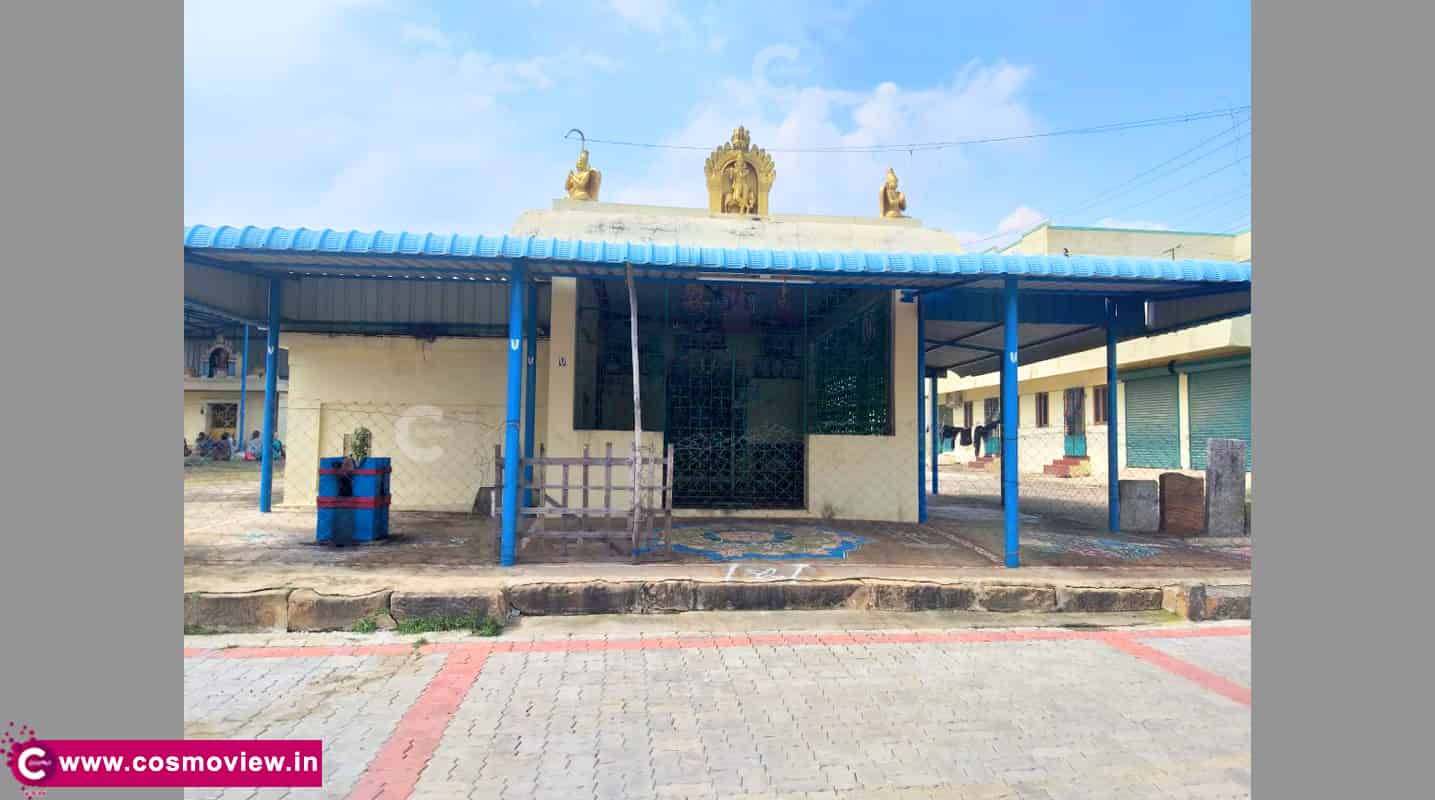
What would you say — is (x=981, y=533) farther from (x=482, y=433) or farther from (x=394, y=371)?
(x=394, y=371)

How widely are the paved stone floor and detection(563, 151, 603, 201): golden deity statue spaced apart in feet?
29.7

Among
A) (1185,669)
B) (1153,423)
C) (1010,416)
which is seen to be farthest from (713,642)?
(1153,423)

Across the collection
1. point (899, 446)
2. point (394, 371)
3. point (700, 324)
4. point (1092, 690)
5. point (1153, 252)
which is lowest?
point (1092, 690)

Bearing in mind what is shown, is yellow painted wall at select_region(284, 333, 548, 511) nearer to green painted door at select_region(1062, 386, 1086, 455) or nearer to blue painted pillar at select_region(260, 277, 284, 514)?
blue painted pillar at select_region(260, 277, 284, 514)

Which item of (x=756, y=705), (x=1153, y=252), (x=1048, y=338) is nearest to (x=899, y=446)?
(x=1048, y=338)

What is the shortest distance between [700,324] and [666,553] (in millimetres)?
5786

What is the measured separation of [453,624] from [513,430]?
2.06 m

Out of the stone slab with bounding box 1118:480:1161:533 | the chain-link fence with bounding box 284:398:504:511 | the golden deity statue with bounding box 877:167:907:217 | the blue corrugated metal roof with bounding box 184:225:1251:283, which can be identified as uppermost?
the golden deity statue with bounding box 877:167:907:217

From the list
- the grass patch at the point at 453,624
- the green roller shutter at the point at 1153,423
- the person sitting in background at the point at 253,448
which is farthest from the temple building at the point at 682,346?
the person sitting in background at the point at 253,448

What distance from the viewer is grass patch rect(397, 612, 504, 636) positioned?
614 centimetres

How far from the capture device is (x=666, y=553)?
7898mm

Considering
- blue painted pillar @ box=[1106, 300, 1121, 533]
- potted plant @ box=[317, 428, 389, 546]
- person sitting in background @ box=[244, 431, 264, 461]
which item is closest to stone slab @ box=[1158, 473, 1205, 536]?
blue painted pillar @ box=[1106, 300, 1121, 533]

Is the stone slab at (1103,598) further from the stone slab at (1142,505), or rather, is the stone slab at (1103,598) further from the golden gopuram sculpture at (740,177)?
the golden gopuram sculpture at (740,177)

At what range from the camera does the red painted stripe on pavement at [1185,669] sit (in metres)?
4.89
